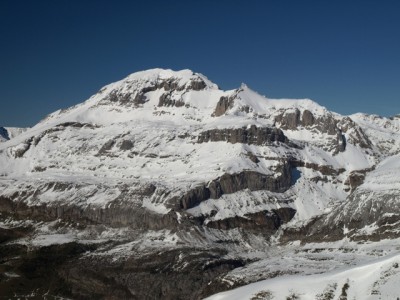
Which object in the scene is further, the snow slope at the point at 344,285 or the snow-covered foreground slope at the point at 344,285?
the snow slope at the point at 344,285

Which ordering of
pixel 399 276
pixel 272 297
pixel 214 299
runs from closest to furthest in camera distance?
pixel 399 276 < pixel 272 297 < pixel 214 299

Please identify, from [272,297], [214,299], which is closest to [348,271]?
[272,297]

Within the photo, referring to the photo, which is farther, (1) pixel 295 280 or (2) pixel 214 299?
(2) pixel 214 299

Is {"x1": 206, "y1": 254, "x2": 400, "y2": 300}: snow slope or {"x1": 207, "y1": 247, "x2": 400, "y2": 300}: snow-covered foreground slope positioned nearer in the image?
{"x1": 207, "y1": 247, "x2": 400, "y2": 300}: snow-covered foreground slope

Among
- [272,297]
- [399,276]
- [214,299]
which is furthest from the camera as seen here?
[214,299]

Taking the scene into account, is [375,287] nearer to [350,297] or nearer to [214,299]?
[350,297]

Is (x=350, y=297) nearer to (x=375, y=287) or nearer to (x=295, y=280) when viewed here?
(x=375, y=287)

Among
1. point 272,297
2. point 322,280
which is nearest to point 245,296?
point 272,297

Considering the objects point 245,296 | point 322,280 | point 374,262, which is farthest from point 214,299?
point 374,262

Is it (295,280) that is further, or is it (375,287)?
(295,280)
